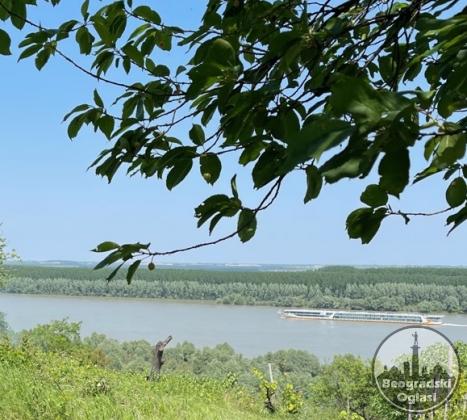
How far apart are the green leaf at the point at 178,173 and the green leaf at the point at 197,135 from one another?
0.20 feet

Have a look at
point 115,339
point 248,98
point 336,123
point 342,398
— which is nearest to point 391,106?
point 336,123

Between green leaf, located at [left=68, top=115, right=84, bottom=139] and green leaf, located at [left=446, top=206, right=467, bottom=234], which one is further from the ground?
green leaf, located at [left=68, top=115, right=84, bottom=139]

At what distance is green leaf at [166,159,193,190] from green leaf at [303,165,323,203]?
0.18 metres

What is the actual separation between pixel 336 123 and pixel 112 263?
446 millimetres

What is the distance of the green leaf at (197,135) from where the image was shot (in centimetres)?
74

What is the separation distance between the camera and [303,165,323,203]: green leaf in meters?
0.54

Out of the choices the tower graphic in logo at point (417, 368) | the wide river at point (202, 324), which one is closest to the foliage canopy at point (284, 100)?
the tower graphic in logo at point (417, 368)

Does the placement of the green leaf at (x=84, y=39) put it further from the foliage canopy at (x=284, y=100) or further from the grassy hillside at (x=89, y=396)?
the grassy hillside at (x=89, y=396)

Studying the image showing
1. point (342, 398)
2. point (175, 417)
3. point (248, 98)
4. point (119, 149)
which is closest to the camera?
point (248, 98)

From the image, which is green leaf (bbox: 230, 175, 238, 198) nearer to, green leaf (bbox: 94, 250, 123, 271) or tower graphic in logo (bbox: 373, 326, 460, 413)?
green leaf (bbox: 94, 250, 123, 271)

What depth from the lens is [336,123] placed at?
317 millimetres

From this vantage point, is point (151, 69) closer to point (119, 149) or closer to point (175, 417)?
point (119, 149)

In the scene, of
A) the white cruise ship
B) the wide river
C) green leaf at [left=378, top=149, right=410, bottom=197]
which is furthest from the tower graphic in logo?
the wide river

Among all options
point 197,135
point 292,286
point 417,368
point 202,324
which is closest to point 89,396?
point 417,368
